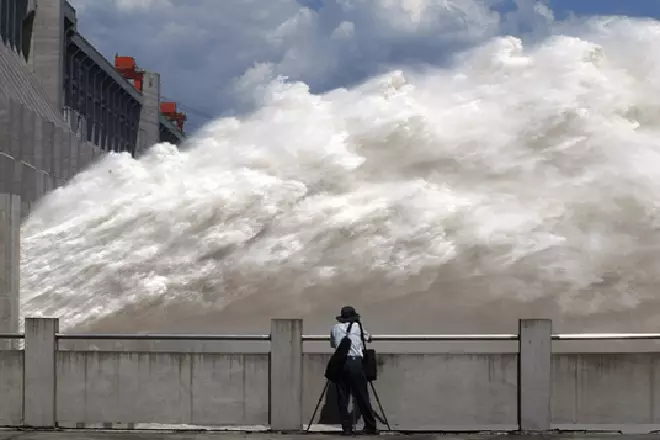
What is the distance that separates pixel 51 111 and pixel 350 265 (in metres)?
30.6

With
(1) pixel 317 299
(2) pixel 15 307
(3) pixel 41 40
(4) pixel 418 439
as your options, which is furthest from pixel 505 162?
(3) pixel 41 40

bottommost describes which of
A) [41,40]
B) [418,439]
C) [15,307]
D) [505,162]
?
[418,439]

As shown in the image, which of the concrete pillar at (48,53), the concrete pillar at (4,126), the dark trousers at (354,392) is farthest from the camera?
the concrete pillar at (48,53)

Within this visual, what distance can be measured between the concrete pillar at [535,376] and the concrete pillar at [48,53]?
4699cm

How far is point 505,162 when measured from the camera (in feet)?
113

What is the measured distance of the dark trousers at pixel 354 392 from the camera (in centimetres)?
1206

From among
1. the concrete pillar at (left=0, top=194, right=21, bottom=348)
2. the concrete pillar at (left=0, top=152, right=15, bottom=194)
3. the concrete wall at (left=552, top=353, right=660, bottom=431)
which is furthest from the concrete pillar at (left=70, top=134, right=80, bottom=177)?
the concrete wall at (left=552, top=353, right=660, bottom=431)

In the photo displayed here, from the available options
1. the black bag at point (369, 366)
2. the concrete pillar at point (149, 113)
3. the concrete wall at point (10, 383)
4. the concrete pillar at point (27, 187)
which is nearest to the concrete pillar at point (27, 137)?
the concrete pillar at point (27, 187)

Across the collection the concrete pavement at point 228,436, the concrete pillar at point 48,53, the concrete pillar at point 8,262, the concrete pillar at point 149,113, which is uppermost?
the concrete pillar at point 149,113

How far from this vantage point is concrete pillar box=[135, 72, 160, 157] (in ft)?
312

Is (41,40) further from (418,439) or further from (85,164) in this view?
(418,439)

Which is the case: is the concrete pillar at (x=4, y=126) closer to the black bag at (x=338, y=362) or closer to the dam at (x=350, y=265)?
the dam at (x=350, y=265)

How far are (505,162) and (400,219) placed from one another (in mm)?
6041

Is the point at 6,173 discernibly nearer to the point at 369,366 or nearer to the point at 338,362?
the point at 338,362
